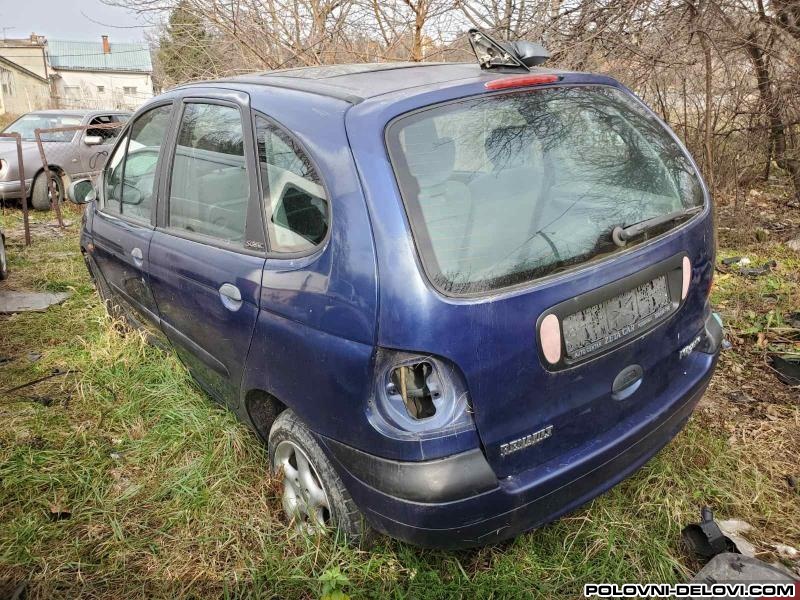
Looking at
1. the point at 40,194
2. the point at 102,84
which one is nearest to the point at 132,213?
the point at 40,194

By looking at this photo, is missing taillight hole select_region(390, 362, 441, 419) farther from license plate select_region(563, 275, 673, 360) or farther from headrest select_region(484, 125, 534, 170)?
headrest select_region(484, 125, 534, 170)

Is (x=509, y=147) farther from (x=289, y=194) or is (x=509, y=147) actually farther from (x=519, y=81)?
(x=289, y=194)

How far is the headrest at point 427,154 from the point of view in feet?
5.88

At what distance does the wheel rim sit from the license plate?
1.03 meters

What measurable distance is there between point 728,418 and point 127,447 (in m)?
3.04

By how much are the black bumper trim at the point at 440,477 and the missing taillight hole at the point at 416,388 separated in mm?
146

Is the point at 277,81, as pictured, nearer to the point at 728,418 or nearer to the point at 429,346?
the point at 429,346

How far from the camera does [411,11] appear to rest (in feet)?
22.2

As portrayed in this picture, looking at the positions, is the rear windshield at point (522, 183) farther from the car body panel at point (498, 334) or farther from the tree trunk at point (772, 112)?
the tree trunk at point (772, 112)

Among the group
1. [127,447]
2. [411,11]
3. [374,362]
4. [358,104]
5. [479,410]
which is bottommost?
[127,447]

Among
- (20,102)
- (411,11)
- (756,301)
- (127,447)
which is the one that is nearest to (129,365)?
(127,447)

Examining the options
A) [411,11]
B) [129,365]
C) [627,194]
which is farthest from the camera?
[411,11]

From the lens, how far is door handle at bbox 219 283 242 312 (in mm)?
2225

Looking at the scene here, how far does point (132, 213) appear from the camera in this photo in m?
3.27
